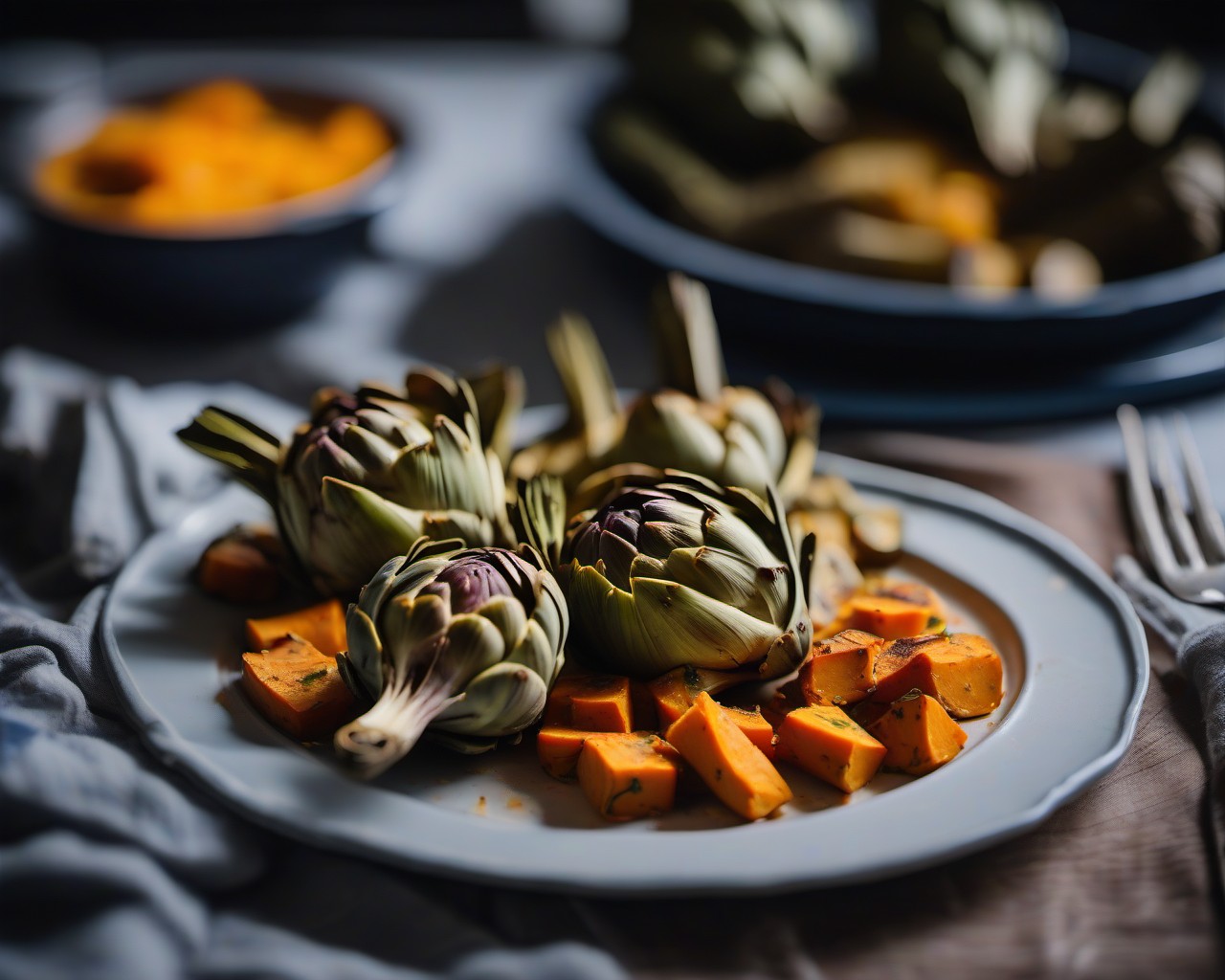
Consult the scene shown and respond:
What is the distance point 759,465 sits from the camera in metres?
0.76

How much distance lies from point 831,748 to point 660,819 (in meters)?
0.09

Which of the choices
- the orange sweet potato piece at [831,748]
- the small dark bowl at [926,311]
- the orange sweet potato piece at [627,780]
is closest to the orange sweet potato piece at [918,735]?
the orange sweet potato piece at [831,748]

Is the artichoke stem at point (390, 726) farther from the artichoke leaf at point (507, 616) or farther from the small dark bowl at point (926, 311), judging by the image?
the small dark bowl at point (926, 311)

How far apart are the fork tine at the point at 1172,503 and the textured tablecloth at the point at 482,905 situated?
19 centimetres

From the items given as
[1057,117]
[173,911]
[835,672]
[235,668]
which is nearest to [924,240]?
[1057,117]

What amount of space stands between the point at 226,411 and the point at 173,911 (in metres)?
0.30

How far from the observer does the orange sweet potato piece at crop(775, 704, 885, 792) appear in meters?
0.59

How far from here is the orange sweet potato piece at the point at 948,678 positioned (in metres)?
0.64

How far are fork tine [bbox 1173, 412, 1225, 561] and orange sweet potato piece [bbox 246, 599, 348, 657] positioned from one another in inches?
22.1

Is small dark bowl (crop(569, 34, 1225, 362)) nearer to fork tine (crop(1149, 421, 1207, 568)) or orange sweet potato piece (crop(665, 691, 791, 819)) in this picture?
fork tine (crop(1149, 421, 1207, 568))

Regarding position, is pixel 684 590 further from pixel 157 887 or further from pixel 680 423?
pixel 157 887

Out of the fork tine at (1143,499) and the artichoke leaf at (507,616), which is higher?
the artichoke leaf at (507,616)

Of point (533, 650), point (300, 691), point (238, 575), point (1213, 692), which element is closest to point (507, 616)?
point (533, 650)

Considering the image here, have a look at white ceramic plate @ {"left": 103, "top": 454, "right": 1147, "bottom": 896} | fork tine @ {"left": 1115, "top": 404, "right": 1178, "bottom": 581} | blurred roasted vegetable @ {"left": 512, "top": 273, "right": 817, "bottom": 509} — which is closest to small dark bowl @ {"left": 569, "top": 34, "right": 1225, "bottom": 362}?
fork tine @ {"left": 1115, "top": 404, "right": 1178, "bottom": 581}
